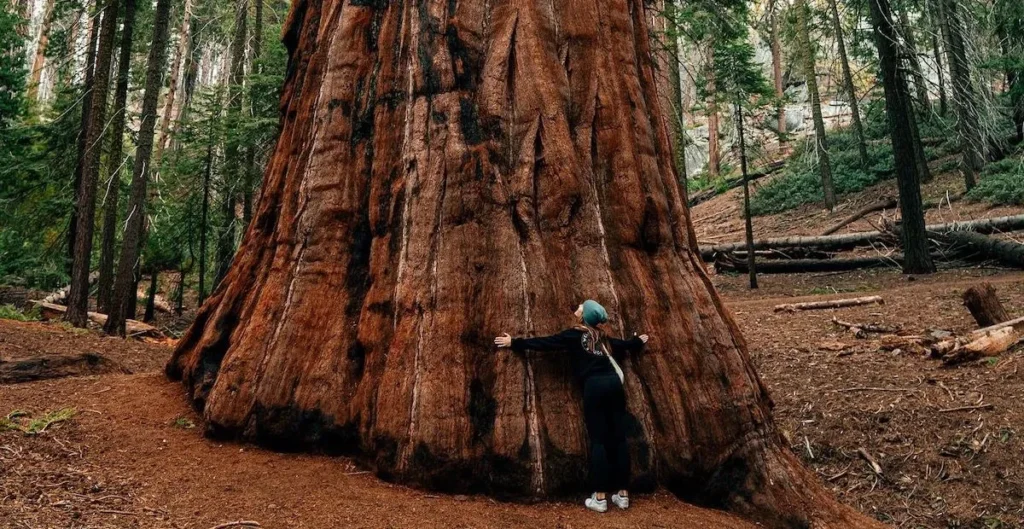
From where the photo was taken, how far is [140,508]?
4.07m

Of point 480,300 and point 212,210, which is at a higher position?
point 212,210

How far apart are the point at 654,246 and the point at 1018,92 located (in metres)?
20.7

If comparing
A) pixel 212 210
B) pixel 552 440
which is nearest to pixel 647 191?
pixel 552 440

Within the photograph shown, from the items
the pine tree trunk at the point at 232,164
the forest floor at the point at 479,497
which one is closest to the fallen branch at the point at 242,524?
the forest floor at the point at 479,497

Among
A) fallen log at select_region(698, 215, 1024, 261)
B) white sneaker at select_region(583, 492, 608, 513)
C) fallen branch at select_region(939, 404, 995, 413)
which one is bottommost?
white sneaker at select_region(583, 492, 608, 513)

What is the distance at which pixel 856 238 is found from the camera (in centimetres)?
1738

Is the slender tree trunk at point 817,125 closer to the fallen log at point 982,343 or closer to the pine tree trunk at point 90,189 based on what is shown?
the fallen log at point 982,343

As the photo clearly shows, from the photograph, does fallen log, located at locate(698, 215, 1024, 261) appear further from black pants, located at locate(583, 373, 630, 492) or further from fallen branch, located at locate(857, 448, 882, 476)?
black pants, located at locate(583, 373, 630, 492)

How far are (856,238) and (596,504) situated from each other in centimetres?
1555

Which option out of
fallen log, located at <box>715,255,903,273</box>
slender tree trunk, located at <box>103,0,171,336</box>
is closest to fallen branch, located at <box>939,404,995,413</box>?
fallen log, located at <box>715,255,903,273</box>

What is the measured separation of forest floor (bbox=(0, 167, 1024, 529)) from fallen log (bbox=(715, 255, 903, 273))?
174 inches

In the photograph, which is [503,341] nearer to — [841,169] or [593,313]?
[593,313]

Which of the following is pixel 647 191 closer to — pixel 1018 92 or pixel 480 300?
pixel 480 300

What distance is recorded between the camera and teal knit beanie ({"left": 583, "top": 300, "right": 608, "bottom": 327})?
4832mm
